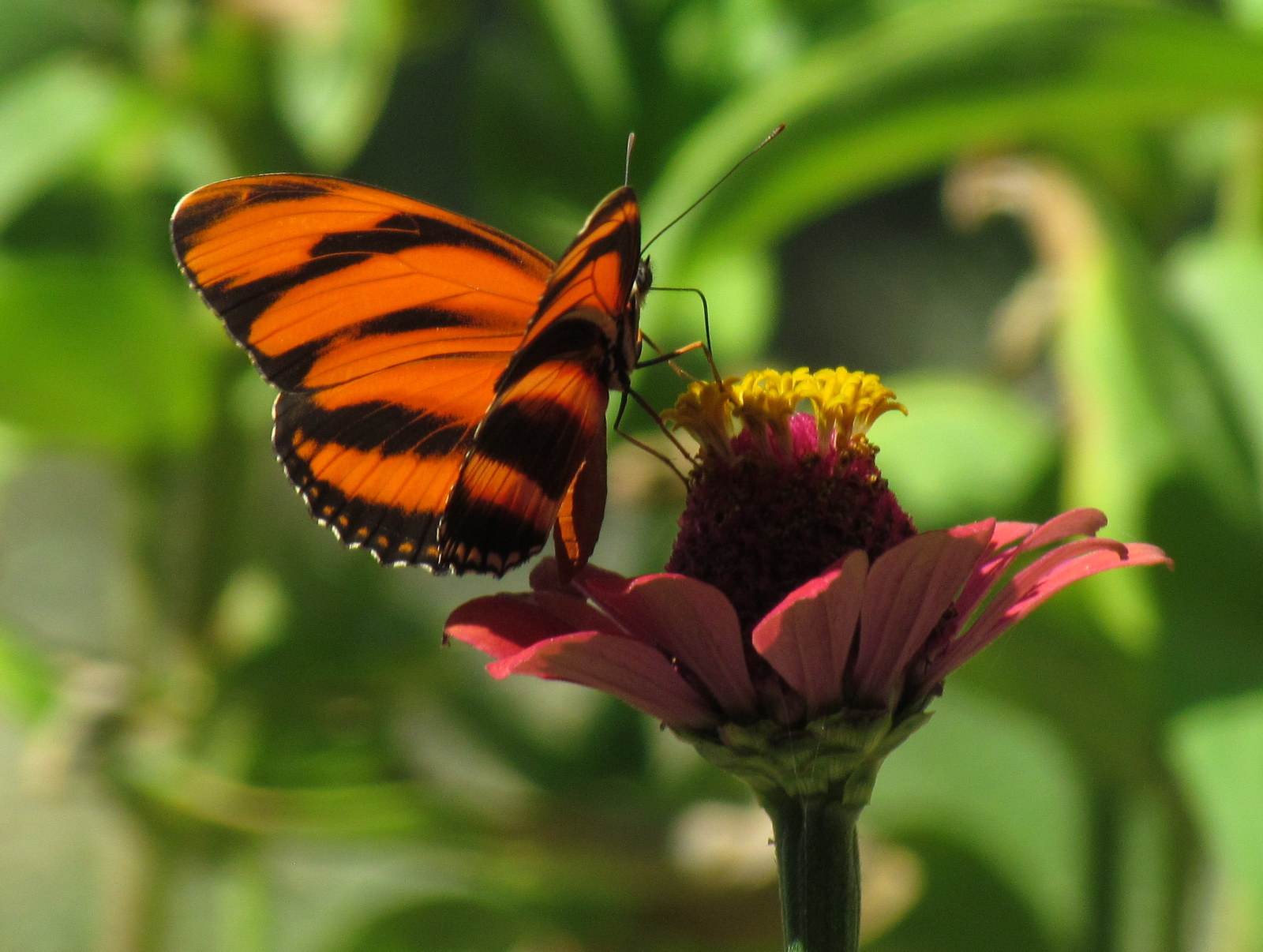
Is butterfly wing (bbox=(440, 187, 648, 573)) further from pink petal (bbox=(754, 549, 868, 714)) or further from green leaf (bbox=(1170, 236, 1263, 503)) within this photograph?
green leaf (bbox=(1170, 236, 1263, 503))

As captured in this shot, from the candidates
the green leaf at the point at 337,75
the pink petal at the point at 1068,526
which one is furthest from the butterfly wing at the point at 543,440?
the green leaf at the point at 337,75

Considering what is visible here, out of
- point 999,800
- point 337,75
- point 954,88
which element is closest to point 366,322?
point 954,88

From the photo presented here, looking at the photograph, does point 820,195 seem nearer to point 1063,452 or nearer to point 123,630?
point 1063,452

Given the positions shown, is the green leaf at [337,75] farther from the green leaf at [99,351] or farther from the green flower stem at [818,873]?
the green flower stem at [818,873]

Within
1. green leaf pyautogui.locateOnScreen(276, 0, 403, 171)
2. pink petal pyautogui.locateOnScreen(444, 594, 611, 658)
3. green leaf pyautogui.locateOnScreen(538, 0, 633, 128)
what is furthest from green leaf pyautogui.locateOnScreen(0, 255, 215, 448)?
pink petal pyautogui.locateOnScreen(444, 594, 611, 658)

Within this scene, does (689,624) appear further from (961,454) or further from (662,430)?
(961,454)

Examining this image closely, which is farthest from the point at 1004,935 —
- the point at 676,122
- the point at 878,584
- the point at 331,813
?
the point at 878,584
